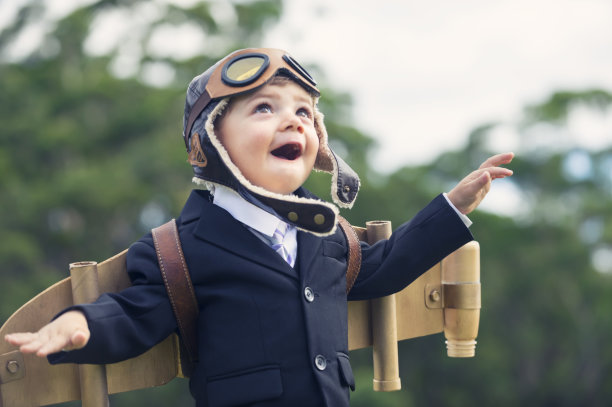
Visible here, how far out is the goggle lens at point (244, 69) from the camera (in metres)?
2.06

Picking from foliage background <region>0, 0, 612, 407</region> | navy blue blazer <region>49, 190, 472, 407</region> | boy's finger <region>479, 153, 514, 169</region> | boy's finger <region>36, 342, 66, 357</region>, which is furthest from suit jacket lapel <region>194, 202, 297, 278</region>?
foliage background <region>0, 0, 612, 407</region>

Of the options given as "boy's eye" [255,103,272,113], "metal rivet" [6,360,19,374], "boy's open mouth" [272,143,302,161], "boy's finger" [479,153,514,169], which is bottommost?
"metal rivet" [6,360,19,374]

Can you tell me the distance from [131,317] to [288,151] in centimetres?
57

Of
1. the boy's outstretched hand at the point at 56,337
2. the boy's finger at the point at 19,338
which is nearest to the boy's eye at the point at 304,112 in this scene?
the boy's outstretched hand at the point at 56,337

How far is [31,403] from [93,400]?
142 millimetres

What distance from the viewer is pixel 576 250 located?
1598 cm

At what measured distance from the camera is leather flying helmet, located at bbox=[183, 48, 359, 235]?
2.03 meters

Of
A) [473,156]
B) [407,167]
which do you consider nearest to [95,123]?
[407,167]

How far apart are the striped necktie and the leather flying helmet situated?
8 cm

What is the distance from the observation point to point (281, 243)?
84.4 inches

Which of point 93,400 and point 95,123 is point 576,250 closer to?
Result: point 95,123

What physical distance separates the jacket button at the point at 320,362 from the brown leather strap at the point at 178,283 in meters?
0.31

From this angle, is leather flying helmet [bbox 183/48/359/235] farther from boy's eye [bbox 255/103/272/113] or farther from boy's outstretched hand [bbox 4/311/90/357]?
boy's outstretched hand [bbox 4/311/90/357]

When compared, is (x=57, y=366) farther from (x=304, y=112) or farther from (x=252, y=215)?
(x=304, y=112)
